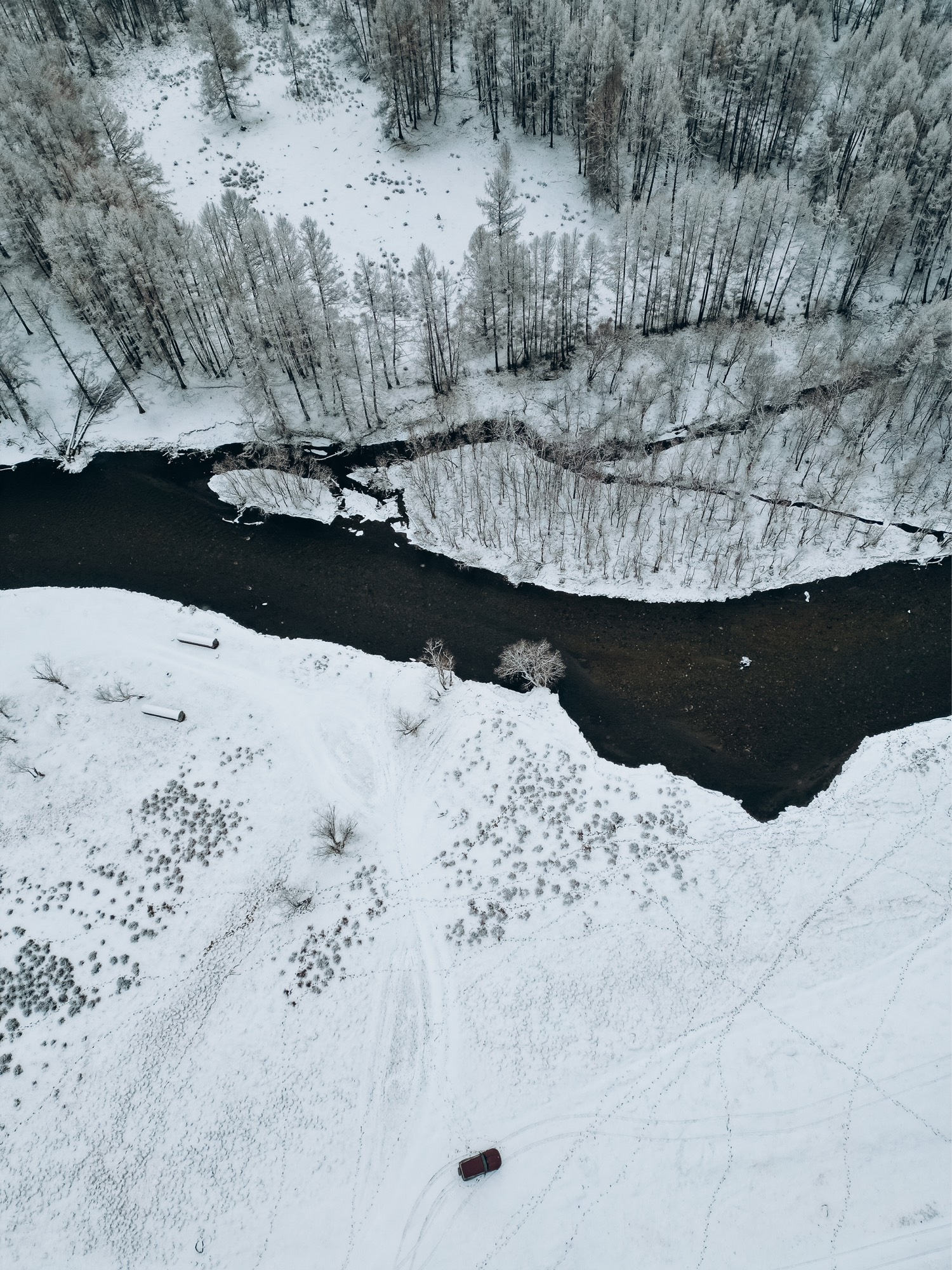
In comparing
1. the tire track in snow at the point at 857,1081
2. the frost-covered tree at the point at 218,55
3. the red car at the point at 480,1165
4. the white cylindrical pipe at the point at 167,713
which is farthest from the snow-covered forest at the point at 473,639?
the red car at the point at 480,1165

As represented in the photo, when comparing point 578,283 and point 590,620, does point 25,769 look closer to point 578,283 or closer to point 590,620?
→ point 590,620

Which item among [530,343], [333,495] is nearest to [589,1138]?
[333,495]

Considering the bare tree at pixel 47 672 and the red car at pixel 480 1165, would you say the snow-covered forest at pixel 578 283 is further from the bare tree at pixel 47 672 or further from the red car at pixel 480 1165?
the red car at pixel 480 1165

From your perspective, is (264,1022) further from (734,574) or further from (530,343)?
(530,343)

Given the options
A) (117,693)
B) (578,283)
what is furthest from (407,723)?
(578,283)

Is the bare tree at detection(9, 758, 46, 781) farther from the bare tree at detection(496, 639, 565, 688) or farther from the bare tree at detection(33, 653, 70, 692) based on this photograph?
the bare tree at detection(496, 639, 565, 688)

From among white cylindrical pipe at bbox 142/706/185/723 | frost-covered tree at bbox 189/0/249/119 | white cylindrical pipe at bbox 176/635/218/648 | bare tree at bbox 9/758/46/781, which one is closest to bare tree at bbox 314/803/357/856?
white cylindrical pipe at bbox 142/706/185/723
